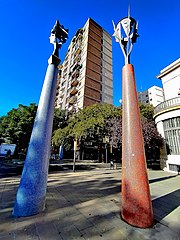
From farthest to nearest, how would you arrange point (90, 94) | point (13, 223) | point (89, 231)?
1. point (90, 94)
2. point (13, 223)
3. point (89, 231)

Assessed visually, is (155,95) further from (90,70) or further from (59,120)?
(59,120)

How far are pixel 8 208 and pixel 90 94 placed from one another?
2760cm

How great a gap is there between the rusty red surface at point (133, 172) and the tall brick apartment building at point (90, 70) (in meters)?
24.6

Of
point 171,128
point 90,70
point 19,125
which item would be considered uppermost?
point 90,70

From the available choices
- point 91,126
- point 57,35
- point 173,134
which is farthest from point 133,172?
point 91,126

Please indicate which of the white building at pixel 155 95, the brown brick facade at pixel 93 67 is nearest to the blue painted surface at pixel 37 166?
the brown brick facade at pixel 93 67

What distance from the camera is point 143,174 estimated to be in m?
2.84

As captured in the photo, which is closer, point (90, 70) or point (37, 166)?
point (37, 166)

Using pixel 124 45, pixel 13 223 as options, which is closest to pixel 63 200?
pixel 13 223

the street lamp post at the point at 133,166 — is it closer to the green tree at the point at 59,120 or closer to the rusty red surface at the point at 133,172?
the rusty red surface at the point at 133,172

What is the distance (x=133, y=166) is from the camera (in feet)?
9.49

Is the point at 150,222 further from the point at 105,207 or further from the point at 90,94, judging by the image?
the point at 90,94

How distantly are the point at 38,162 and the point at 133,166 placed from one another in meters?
2.21

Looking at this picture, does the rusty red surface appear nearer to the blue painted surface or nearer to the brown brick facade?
the blue painted surface
